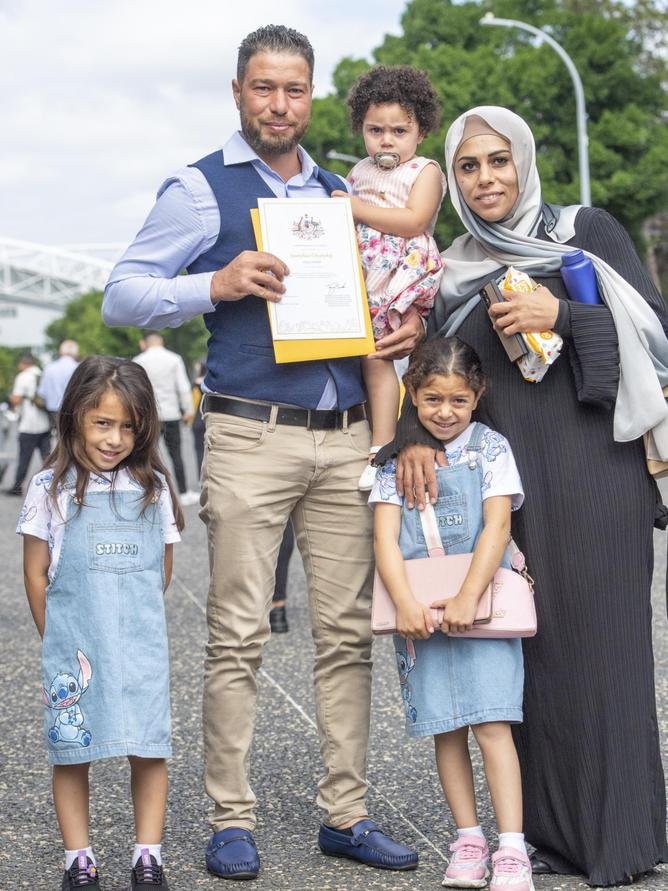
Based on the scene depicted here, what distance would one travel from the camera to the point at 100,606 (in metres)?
3.63

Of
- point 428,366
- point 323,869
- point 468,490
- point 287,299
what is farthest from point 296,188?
point 323,869

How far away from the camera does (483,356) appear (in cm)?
395

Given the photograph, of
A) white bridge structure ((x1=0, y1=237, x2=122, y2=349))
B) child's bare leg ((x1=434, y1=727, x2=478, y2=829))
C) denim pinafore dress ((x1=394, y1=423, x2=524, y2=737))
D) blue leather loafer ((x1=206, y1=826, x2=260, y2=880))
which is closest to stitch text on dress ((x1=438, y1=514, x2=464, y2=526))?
denim pinafore dress ((x1=394, y1=423, x2=524, y2=737))

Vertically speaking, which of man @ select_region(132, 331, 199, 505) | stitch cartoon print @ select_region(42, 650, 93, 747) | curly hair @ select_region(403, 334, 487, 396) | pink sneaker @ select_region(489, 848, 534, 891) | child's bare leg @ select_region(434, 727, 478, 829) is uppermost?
man @ select_region(132, 331, 199, 505)

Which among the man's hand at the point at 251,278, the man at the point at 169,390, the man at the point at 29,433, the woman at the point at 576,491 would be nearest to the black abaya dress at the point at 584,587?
the woman at the point at 576,491

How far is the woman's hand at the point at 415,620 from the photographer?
12.0 ft

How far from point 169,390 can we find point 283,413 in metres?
10.6

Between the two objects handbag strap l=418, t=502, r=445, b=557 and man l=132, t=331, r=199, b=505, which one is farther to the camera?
man l=132, t=331, r=199, b=505

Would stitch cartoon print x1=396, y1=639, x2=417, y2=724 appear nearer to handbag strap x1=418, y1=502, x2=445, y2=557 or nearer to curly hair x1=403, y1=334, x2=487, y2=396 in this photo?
handbag strap x1=418, y1=502, x2=445, y2=557

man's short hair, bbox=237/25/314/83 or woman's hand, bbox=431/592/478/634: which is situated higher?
man's short hair, bbox=237/25/314/83

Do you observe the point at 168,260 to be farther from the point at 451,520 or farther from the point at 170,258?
the point at 451,520

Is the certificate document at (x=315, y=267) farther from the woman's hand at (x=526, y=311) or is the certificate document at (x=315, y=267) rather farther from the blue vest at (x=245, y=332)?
the woman's hand at (x=526, y=311)

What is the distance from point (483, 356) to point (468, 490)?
417 millimetres

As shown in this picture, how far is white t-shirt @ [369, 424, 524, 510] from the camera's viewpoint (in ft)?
12.3
